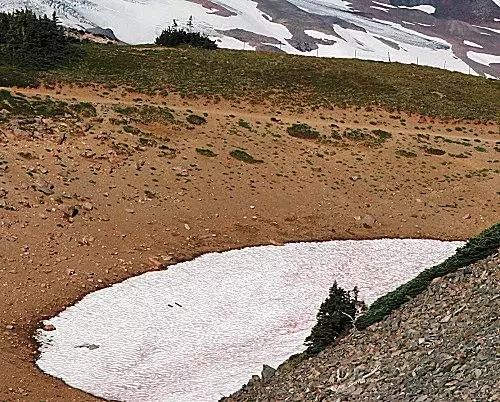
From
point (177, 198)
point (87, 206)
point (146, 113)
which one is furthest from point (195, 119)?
point (87, 206)

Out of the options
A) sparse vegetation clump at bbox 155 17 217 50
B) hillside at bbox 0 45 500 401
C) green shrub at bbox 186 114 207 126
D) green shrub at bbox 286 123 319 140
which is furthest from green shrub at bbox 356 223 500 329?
sparse vegetation clump at bbox 155 17 217 50

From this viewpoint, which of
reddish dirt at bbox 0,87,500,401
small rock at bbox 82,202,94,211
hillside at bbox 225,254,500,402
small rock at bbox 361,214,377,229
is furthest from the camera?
small rock at bbox 361,214,377,229

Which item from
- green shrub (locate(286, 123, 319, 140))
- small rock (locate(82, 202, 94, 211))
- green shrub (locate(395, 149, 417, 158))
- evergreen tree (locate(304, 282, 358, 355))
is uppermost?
evergreen tree (locate(304, 282, 358, 355))

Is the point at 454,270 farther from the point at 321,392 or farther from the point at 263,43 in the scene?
the point at 263,43

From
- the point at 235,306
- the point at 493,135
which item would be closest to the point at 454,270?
the point at 235,306

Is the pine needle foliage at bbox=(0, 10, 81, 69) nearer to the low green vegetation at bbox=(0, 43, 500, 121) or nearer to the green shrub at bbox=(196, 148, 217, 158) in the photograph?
the low green vegetation at bbox=(0, 43, 500, 121)

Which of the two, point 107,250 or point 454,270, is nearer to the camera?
point 454,270

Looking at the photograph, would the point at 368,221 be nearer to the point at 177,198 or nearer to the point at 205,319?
the point at 177,198

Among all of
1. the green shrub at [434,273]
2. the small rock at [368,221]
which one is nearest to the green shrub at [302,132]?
the small rock at [368,221]
